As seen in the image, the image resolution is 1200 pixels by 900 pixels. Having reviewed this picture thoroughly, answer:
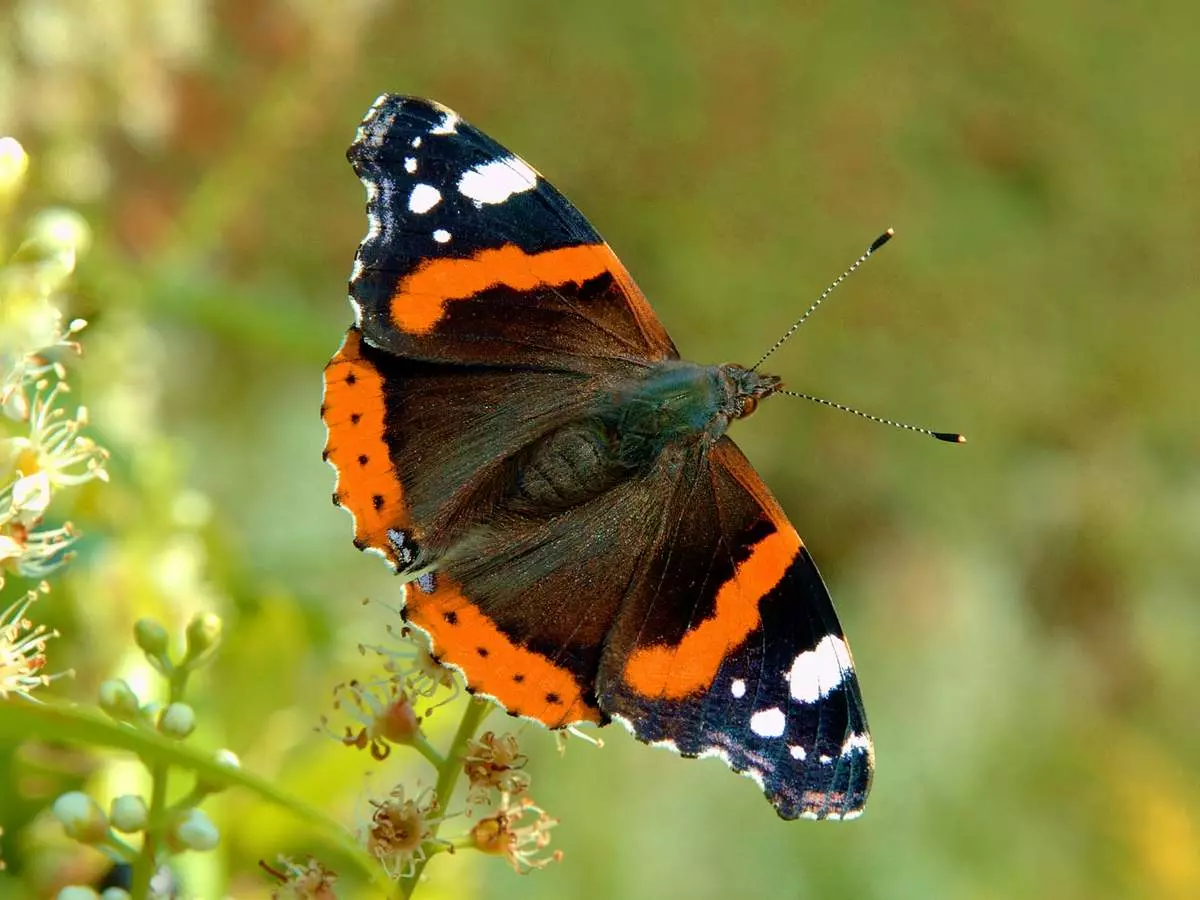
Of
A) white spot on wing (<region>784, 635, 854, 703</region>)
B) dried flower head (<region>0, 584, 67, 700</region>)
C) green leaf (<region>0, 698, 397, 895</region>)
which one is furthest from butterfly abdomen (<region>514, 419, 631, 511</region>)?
green leaf (<region>0, 698, 397, 895</region>)

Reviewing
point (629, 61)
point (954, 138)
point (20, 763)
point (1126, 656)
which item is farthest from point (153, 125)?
point (1126, 656)

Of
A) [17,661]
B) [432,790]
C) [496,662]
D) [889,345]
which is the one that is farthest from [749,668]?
[889,345]

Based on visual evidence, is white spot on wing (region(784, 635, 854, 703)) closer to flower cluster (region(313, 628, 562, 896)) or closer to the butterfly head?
flower cluster (region(313, 628, 562, 896))

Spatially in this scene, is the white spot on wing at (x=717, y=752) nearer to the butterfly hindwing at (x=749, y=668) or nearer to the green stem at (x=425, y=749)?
the butterfly hindwing at (x=749, y=668)

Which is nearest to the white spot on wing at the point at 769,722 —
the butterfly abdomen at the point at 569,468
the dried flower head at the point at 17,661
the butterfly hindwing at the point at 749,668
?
the butterfly hindwing at the point at 749,668

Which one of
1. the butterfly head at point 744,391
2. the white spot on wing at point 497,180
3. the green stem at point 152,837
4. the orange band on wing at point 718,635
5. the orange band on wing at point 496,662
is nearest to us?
the green stem at point 152,837

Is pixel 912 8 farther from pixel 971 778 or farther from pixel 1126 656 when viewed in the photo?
pixel 971 778
